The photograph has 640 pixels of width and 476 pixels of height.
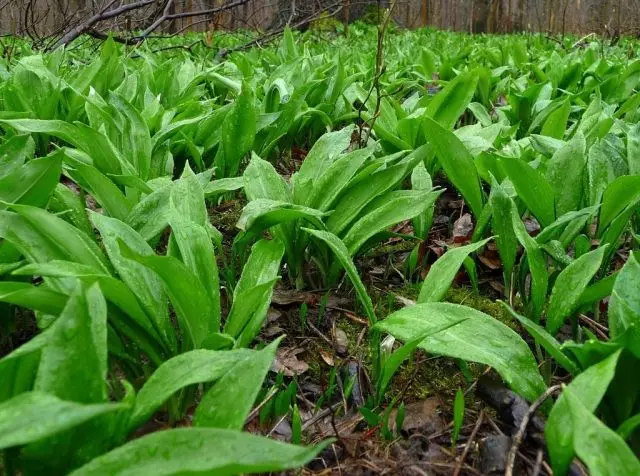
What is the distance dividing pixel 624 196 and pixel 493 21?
756 inches

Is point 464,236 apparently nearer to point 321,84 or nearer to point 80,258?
point 80,258

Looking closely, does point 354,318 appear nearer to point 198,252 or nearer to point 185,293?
point 198,252

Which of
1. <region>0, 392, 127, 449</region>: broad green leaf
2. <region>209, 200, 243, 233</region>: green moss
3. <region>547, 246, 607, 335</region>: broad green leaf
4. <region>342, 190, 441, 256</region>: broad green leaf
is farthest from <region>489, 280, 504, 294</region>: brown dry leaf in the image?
<region>0, 392, 127, 449</region>: broad green leaf

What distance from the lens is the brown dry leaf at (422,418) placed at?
1.29 m

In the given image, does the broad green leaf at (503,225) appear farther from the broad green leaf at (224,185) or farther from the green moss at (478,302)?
the broad green leaf at (224,185)

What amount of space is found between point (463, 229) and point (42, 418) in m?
1.72

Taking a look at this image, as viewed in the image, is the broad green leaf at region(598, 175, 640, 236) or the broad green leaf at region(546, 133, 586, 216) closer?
the broad green leaf at region(598, 175, 640, 236)

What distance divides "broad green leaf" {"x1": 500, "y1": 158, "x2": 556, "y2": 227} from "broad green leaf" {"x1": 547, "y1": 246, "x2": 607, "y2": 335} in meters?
0.39

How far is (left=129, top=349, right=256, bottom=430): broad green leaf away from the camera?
98cm

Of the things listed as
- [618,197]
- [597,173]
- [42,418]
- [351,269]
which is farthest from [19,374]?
[597,173]

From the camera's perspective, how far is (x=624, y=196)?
65.8 inches

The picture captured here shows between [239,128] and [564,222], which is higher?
[239,128]

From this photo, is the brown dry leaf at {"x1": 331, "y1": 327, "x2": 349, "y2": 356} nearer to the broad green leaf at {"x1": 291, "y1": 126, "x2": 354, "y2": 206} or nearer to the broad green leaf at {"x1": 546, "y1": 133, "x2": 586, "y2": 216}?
the broad green leaf at {"x1": 291, "y1": 126, "x2": 354, "y2": 206}

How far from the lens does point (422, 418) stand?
4.37 ft
